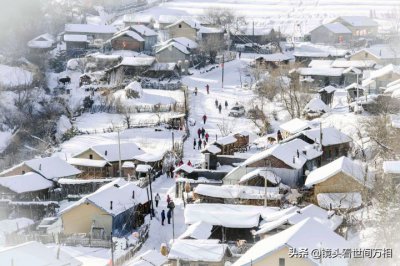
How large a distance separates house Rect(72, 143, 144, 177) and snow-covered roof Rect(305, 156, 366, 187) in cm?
324

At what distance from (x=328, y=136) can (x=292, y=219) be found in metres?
4.26

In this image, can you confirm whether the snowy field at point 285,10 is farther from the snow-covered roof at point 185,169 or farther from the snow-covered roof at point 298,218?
the snow-covered roof at point 298,218

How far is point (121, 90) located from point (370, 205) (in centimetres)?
844

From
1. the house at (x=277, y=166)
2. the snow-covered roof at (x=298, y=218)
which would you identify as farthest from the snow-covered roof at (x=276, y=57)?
the snow-covered roof at (x=298, y=218)

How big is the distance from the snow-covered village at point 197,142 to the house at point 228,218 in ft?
0.06

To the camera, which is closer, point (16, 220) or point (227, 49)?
point (16, 220)

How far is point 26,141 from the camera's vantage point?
12.1 meters

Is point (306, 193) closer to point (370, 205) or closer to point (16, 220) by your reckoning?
point (370, 205)

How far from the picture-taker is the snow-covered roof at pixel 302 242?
4.58 metres

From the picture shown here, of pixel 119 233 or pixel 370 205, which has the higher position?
pixel 370 205

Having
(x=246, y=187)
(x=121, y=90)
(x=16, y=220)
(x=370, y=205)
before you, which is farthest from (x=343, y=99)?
(x=16, y=220)

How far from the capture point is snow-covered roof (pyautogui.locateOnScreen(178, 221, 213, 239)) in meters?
6.51

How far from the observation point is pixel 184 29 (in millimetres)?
18922

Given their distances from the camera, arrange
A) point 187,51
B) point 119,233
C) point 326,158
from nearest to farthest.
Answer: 1. point 119,233
2. point 326,158
3. point 187,51
